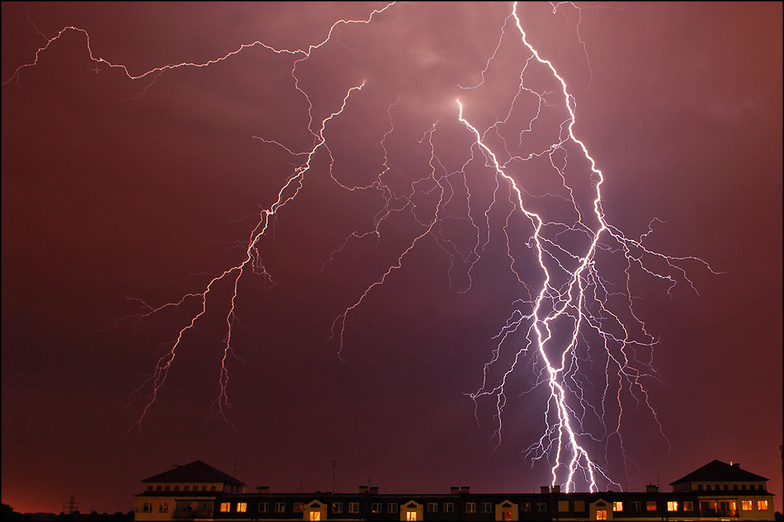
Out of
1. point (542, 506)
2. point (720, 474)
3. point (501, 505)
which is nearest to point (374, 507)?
point (501, 505)

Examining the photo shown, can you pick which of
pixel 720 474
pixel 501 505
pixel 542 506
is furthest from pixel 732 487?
pixel 501 505

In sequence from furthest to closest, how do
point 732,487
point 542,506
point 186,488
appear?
1. point 186,488
2. point 732,487
3. point 542,506

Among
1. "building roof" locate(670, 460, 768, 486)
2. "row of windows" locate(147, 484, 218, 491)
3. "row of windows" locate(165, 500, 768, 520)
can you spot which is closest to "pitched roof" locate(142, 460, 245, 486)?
"row of windows" locate(147, 484, 218, 491)

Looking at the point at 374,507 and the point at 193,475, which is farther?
the point at 193,475

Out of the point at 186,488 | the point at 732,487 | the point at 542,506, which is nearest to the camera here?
the point at 542,506

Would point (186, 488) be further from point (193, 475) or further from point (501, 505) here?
point (501, 505)

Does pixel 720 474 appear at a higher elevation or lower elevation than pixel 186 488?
higher

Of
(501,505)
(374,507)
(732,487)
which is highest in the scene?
(732,487)
